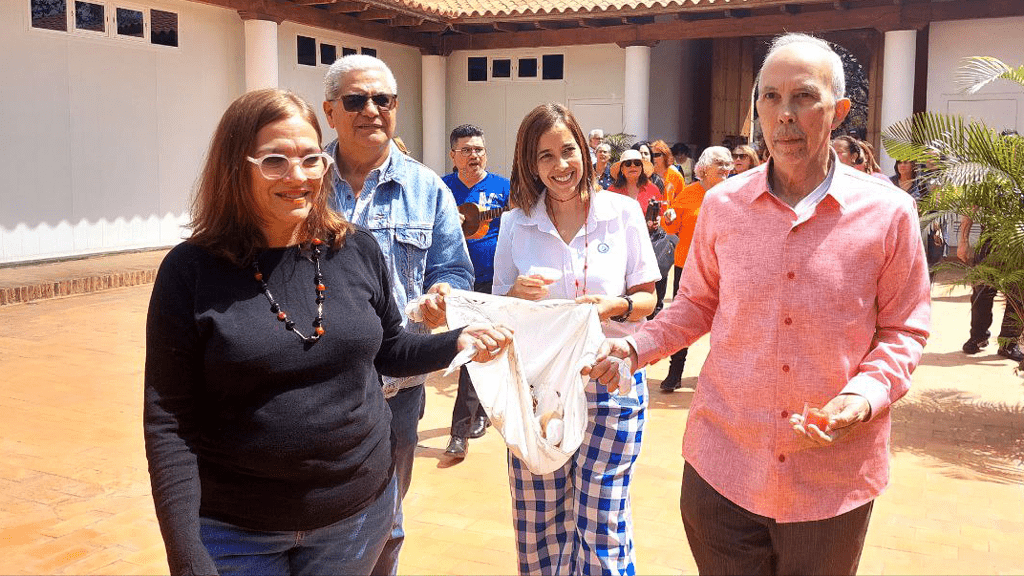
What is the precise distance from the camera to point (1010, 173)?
6.47 meters

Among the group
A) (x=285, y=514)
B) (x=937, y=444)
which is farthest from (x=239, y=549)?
(x=937, y=444)

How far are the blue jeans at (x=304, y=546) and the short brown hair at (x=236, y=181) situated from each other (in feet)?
1.99

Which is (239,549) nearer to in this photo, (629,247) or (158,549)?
(629,247)

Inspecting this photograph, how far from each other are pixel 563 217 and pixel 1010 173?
4377 mm

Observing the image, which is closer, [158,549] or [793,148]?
[793,148]

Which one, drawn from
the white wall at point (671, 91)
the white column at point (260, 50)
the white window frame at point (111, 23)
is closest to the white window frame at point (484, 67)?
the white wall at point (671, 91)

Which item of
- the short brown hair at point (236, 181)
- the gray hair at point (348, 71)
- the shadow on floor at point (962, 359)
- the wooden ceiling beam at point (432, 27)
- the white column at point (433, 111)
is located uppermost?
the wooden ceiling beam at point (432, 27)

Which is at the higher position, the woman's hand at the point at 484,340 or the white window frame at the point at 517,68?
the white window frame at the point at 517,68

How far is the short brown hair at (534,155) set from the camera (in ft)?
11.0

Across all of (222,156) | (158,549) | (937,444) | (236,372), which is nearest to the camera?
(236,372)

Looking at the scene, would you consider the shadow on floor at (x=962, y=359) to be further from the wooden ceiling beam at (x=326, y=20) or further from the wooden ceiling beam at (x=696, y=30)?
the wooden ceiling beam at (x=326, y=20)

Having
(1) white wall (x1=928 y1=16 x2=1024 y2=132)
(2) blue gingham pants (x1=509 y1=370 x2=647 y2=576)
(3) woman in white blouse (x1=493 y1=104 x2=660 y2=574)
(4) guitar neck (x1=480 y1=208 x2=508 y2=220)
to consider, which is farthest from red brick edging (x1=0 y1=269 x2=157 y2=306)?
(1) white wall (x1=928 y1=16 x2=1024 y2=132)

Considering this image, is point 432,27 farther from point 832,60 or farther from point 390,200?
point 832,60

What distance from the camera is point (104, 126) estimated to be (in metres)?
13.5
